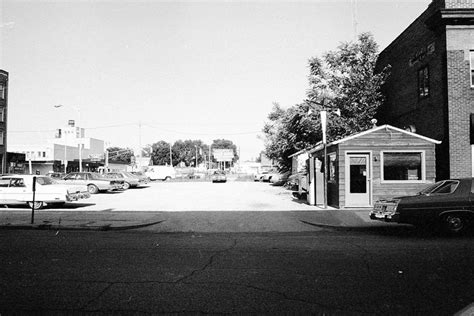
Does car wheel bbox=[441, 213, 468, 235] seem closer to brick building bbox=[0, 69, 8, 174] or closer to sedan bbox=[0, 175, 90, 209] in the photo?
sedan bbox=[0, 175, 90, 209]

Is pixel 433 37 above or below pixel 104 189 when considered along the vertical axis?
above

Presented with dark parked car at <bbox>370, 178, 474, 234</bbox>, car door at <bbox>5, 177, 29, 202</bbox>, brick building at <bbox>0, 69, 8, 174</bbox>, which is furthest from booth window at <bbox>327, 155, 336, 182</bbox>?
brick building at <bbox>0, 69, 8, 174</bbox>

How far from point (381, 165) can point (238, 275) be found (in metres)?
11.3

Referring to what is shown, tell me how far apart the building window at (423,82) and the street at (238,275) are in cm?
1085

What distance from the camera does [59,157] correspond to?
6297 centimetres

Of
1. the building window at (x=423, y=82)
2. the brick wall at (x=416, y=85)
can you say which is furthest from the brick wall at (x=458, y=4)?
the building window at (x=423, y=82)

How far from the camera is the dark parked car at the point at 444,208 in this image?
9969 millimetres

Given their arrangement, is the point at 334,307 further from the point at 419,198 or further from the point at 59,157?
the point at 59,157

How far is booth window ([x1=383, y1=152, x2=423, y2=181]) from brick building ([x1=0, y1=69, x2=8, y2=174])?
44241 millimetres

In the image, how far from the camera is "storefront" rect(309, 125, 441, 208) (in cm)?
1580

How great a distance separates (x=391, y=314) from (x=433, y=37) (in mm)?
16807

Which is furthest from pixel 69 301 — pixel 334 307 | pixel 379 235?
pixel 379 235

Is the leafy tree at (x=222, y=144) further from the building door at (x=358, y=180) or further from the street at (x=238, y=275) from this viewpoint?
the street at (x=238, y=275)

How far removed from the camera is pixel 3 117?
46.9 meters
